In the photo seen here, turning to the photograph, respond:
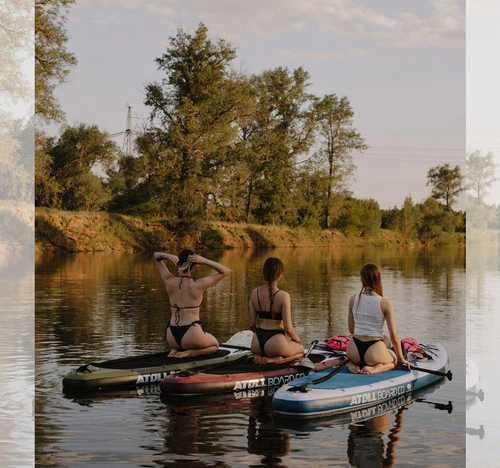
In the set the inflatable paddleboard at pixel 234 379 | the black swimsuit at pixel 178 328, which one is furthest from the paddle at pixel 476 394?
the black swimsuit at pixel 178 328

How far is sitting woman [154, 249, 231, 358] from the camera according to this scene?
7.84 m

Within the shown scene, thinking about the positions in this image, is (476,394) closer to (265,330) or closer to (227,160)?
(265,330)

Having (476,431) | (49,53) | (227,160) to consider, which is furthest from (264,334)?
(227,160)

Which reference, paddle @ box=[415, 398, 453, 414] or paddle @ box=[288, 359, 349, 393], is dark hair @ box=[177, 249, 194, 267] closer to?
paddle @ box=[288, 359, 349, 393]

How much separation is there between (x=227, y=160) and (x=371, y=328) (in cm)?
2305

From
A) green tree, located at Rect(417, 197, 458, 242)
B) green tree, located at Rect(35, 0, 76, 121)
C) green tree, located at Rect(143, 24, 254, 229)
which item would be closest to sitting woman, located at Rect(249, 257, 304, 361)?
green tree, located at Rect(35, 0, 76, 121)

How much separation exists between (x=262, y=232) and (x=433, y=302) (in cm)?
1628

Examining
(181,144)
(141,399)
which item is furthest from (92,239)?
(141,399)

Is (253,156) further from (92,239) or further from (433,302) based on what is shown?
(433,302)

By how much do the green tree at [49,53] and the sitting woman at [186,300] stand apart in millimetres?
13386

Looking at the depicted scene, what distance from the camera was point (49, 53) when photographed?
20.9m

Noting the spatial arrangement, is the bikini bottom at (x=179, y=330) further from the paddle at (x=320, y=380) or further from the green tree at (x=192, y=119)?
the green tree at (x=192, y=119)

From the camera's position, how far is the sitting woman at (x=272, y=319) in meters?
7.28

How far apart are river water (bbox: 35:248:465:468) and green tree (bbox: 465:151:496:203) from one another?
165cm
